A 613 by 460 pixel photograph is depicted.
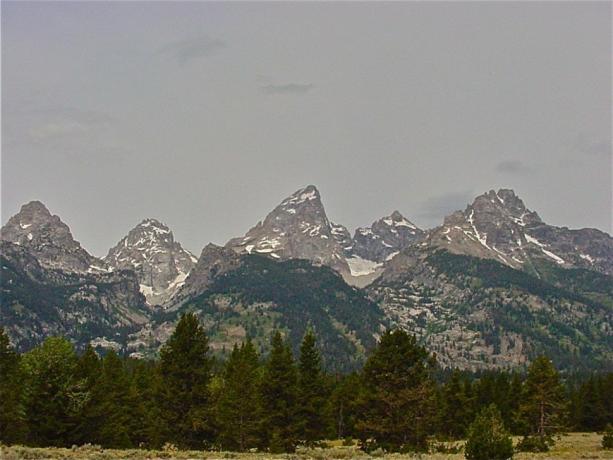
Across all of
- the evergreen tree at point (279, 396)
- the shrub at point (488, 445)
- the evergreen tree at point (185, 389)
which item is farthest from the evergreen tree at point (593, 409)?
the shrub at point (488, 445)

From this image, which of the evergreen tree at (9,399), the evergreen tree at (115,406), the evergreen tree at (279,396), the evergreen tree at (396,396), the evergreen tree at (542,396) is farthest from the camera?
the evergreen tree at (542,396)

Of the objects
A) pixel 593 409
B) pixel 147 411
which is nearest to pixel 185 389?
pixel 147 411

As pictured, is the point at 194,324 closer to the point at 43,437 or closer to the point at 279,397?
the point at 279,397

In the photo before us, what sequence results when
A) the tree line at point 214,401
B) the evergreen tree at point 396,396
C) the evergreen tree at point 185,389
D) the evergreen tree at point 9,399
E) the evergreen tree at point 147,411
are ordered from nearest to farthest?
the tree line at point 214,401, the evergreen tree at point 396,396, the evergreen tree at point 9,399, the evergreen tree at point 185,389, the evergreen tree at point 147,411

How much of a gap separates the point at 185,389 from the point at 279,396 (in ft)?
34.6

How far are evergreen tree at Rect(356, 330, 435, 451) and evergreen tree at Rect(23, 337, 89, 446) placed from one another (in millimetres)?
27016

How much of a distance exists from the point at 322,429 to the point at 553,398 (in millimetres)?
32845

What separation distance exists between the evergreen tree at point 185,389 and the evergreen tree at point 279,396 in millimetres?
6276

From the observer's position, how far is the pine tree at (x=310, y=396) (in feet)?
232

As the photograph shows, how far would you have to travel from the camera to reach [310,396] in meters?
72.8

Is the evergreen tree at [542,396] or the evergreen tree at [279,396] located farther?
the evergreen tree at [542,396]

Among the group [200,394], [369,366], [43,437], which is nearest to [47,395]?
[43,437]

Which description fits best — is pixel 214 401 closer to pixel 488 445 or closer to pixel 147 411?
pixel 147 411

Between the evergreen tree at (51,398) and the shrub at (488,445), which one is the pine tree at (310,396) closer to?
the evergreen tree at (51,398)
